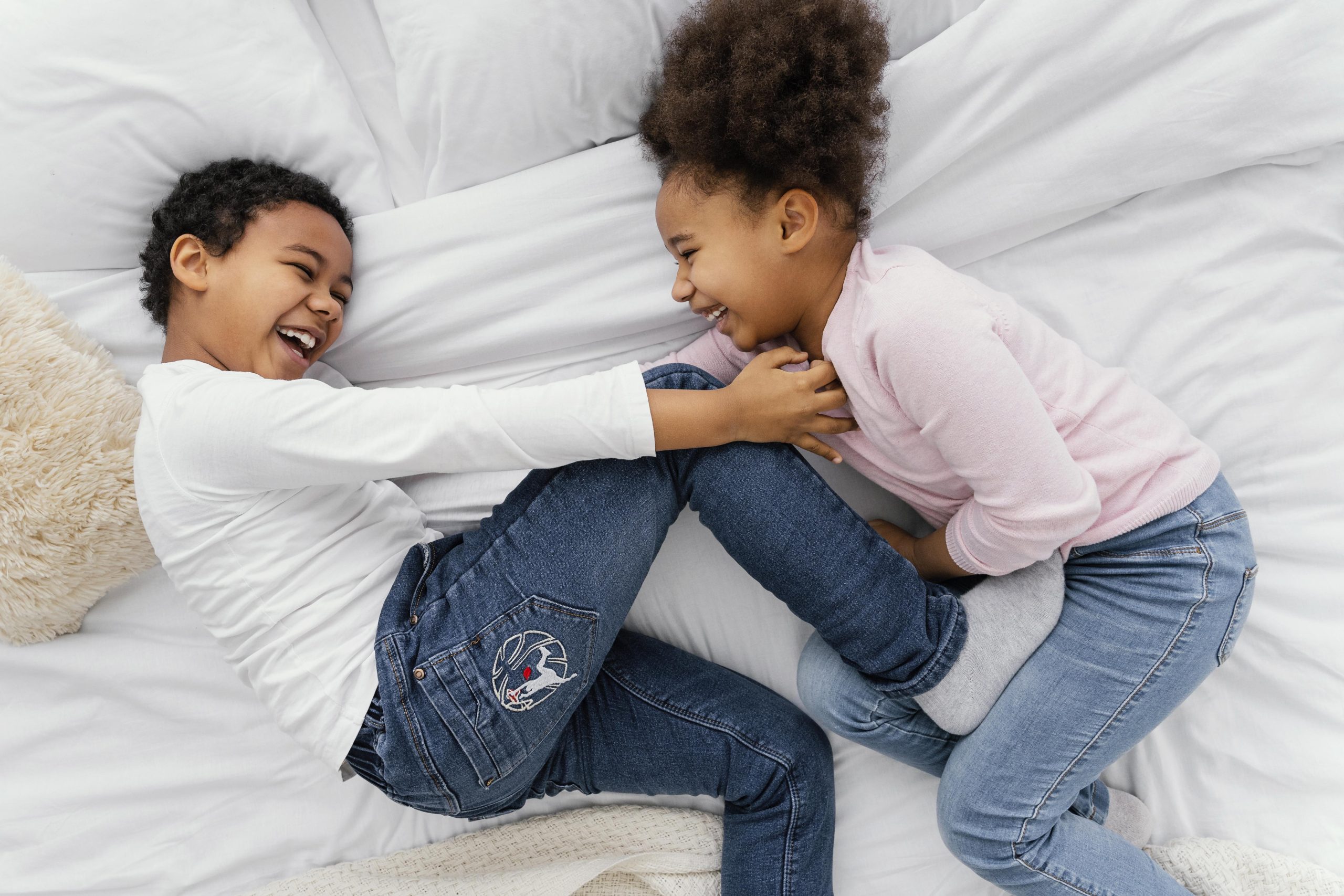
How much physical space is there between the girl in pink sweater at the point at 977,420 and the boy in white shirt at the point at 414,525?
0.30 feet

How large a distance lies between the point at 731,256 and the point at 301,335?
516 millimetres

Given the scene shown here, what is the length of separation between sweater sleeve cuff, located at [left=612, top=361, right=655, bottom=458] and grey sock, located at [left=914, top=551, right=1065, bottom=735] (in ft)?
1.43

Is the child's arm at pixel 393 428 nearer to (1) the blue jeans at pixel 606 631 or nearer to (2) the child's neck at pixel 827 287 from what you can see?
(1) the blue jeans at pixel 606 631

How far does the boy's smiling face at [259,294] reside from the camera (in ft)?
2.93

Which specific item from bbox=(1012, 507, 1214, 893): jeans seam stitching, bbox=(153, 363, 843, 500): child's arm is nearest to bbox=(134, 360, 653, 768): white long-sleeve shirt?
bbox=(153, 363, 843, 500): child's arm

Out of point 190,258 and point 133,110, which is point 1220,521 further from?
point 133,110

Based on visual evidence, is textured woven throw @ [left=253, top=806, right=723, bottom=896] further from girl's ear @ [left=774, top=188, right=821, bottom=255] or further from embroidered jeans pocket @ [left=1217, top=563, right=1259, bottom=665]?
girl's ear @ [left=774, top=188, right=821, bottom=255]

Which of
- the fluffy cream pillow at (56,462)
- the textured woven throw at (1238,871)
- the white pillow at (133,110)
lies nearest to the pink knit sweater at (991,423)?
the textured woven throw at (1238,871)

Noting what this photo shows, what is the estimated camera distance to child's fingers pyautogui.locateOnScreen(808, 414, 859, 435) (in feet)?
2.82

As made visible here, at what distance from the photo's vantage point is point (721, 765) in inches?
39.5

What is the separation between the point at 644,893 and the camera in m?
1.06

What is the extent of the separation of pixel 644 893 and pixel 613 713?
0.26m

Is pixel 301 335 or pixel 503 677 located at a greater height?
pixel 301 335

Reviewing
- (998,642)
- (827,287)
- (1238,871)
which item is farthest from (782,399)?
(1238,871)
